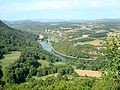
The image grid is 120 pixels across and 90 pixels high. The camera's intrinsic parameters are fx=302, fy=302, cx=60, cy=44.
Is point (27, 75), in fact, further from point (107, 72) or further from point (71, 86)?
point (107, 72)

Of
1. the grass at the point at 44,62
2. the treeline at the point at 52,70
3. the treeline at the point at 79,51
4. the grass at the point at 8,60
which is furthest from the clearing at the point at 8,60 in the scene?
the treeline at the point at 79,51

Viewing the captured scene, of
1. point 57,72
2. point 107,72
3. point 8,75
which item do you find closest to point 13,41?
Result: point 57,72

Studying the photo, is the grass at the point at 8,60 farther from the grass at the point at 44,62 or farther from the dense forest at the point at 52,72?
the grass at the point at 44,62

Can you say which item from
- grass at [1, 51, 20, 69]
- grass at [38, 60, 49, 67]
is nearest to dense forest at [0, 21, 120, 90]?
grass at [38, 60, 49, 67]

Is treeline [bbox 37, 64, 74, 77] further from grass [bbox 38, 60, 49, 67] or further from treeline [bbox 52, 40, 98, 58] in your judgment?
treeline [bbox 52, 40, 98, 58]

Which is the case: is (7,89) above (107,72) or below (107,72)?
below

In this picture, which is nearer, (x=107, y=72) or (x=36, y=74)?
(x=107, y=72)

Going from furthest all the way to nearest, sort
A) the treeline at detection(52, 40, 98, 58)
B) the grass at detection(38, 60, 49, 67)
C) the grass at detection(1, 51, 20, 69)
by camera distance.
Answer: the treeline at detection(52, 40, 98, 58) → the grass at detection(38, 60, 49, 67) → the grass at detection(1, 51, 20, 69)

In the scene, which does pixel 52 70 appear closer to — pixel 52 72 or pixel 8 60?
pixel 52 72

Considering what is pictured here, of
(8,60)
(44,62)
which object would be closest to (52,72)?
(44,62)
